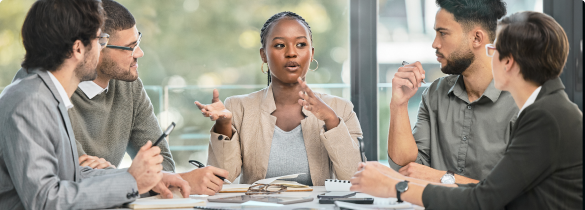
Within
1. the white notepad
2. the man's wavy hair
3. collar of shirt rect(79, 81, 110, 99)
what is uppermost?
the man's wavy hair

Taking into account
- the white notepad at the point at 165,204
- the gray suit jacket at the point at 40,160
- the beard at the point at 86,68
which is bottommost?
the white notepad at the point at 165,204

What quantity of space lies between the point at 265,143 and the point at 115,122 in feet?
2.27

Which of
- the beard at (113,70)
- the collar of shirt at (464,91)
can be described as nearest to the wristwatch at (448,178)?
the collar of shirt at (464,91)

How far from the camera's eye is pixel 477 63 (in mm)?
1954

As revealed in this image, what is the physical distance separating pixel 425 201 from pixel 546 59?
466mm

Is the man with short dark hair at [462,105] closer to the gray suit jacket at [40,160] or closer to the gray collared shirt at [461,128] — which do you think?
the gray collared shirt at [461,128]

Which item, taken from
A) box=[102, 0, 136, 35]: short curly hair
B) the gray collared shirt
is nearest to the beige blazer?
the gray collared shirt

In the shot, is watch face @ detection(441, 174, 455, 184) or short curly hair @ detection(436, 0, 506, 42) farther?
short curly hair @ detection(436, 0, 506, 42)

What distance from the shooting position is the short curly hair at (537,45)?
1.13 metres

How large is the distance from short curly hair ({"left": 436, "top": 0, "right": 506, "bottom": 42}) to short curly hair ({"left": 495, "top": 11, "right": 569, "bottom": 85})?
77 cm

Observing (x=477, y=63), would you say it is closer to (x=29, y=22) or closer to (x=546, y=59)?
(x=546, y=59)

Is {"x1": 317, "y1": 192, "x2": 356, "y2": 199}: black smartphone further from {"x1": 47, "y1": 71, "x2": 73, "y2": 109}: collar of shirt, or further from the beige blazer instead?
{"x1": 47, "y1": 71, "x2": 73, "y2": 109}: collar of shirt

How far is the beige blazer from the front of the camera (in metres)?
1.98

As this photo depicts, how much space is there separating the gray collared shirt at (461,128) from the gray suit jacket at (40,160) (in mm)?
1195
